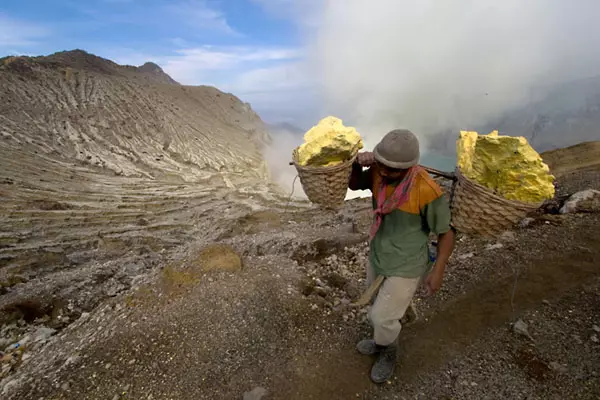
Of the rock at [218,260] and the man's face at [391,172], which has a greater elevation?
the man's face at [391,172]

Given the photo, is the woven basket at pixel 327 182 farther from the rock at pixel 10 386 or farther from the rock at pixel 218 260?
the rock at pixel 10 386

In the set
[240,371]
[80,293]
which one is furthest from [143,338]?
[80,293]

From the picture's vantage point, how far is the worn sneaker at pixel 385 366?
7.61 ft

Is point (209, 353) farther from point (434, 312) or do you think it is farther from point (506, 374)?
point (506, 374)

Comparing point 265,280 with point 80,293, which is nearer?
point 265,280

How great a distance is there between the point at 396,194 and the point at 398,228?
0.23 metres

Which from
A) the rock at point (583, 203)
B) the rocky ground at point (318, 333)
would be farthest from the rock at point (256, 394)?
the rock at point (583, 203)

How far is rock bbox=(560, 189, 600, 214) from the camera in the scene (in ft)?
14.0

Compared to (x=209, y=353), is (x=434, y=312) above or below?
above

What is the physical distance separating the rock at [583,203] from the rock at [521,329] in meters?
2.44

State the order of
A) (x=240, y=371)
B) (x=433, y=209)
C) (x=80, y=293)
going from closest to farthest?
1. (x=433, y=209)
2. (x=240, y=371)
3. (x=80, y=293)

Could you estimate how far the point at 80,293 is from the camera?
416 cm

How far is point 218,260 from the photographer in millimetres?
3697

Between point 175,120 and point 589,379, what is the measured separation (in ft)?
59.7
